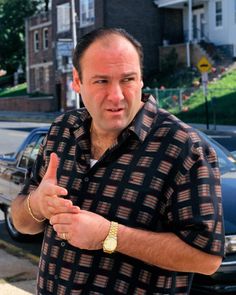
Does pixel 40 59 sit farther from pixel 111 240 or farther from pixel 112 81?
pixel 111 240

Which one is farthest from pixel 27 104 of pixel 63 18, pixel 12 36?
pixel 12 36

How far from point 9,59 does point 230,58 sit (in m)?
34.3

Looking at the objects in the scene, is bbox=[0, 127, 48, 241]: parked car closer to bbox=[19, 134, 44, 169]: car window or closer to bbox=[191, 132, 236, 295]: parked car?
bbox=[19, 134, 44, 169]: car window

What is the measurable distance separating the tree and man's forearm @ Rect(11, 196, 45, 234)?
61325 millimetres

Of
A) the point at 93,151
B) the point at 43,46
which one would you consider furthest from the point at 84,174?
the point at 43,46

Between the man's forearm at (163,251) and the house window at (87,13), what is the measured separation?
38275mm

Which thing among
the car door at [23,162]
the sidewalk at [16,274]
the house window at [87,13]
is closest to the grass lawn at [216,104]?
the house window at [87,13]

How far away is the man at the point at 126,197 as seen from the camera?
2070mm

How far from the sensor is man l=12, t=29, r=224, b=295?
2070mm

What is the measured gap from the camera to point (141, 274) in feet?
7.19

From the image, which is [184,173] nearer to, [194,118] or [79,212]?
[79,212]

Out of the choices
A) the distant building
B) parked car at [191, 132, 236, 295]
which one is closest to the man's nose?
parked car at [191, 132, 236, 295]

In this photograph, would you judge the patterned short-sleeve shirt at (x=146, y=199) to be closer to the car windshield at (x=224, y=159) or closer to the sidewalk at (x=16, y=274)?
the sidewalk at (x=16, y=274)

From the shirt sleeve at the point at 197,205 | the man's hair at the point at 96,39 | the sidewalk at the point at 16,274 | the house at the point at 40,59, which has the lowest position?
the sidewalk at the point at 16,274
